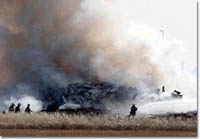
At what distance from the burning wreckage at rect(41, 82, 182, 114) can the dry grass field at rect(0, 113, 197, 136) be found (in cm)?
10

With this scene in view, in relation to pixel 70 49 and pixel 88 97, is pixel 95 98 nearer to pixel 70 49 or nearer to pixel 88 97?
pixel 88 97

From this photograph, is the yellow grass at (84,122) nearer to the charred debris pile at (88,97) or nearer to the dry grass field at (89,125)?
the dry grass field at (89,125)

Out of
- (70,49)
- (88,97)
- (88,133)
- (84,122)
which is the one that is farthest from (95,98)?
(70,49)

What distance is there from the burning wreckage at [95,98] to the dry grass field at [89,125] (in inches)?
3.9

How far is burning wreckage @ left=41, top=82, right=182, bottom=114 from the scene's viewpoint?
892cm

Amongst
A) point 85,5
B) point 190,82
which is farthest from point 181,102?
point 85,5

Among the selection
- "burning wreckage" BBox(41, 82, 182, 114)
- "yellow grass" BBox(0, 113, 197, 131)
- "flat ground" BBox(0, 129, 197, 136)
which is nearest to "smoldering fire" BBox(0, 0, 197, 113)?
"burning wreckage" BBox(41, 82, 182, 114)

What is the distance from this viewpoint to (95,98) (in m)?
8.94

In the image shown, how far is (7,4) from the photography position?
914 centimetres

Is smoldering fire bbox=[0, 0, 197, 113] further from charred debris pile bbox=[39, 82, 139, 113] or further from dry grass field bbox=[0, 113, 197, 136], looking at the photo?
dry grass field bbox=[0, 113, 197, 136]

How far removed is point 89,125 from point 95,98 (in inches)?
14.9

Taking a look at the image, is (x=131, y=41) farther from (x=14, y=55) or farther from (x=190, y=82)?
(x=14, y=55)

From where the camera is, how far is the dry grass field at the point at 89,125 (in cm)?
880

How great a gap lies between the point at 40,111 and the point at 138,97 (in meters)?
1.36
